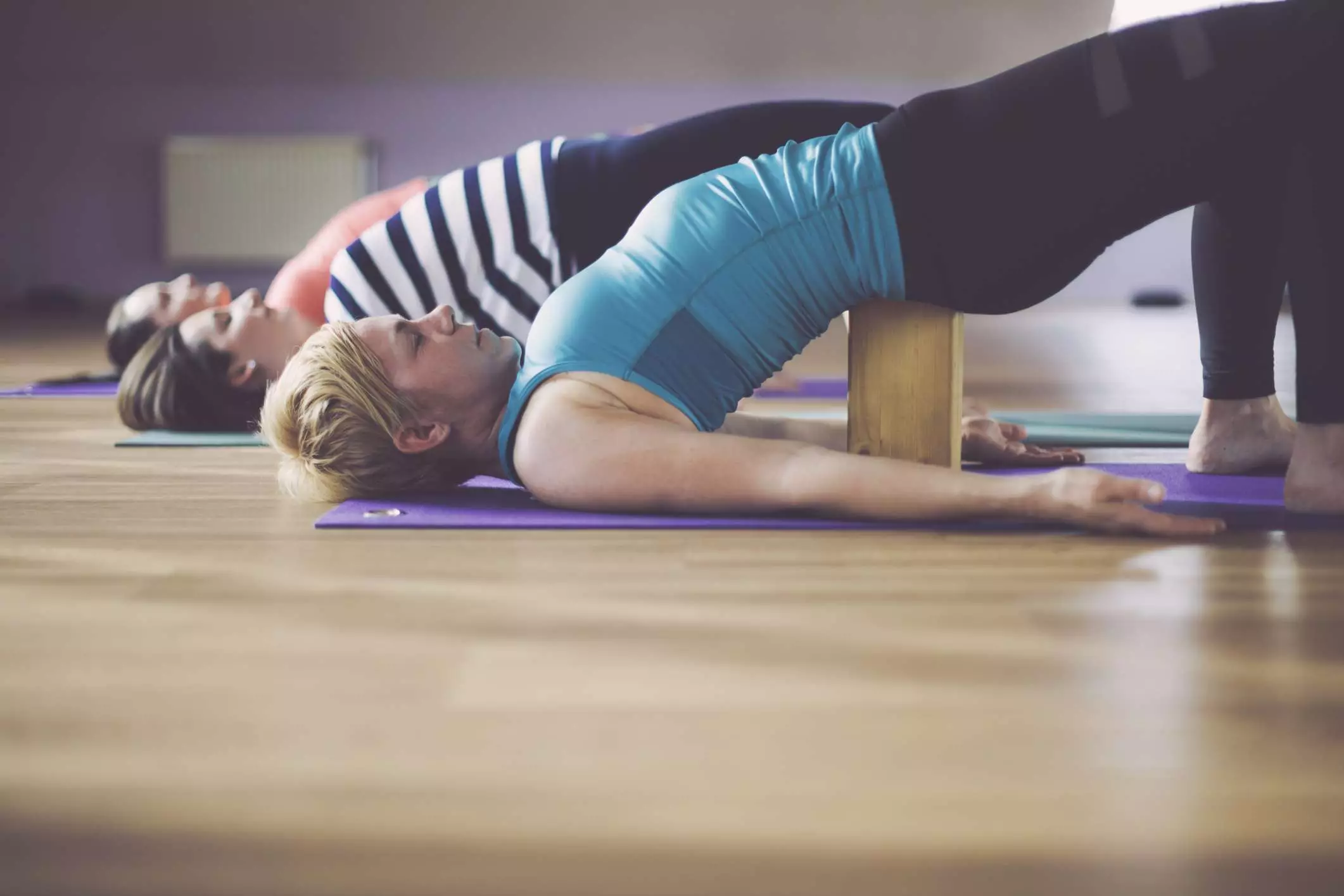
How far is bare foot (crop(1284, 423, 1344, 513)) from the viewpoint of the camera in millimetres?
1481

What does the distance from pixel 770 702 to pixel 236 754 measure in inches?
14.5

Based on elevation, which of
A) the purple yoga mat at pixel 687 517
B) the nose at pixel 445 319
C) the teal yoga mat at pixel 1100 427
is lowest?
the purple yoga mat at pixel 687 517

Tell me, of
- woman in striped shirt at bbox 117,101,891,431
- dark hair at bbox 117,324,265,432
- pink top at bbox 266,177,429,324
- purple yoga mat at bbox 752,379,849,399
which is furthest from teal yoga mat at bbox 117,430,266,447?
purple yoga mat at bbox 752,379,849,399

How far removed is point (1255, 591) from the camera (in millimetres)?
1212

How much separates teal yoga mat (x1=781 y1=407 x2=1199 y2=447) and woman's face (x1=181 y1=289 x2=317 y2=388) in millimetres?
961

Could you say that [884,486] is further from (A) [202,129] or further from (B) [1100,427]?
(A) [202,129]

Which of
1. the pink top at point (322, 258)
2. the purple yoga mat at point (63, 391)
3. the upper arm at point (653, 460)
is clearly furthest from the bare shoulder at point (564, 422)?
the purple yoga mat at point (63, 391)

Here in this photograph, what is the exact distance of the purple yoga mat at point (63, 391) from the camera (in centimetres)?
305

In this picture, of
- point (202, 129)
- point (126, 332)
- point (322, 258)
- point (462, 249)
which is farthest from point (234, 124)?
point (462, 249)

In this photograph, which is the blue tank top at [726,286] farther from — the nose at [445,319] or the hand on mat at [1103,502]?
the hand on mat at [1103,502]

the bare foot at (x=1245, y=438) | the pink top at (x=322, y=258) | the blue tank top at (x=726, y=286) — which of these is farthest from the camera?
the pink top at (x=322, y=258)

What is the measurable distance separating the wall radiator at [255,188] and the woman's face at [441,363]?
521cm

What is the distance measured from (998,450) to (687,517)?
1.93 feet

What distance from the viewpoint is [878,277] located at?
153cm
